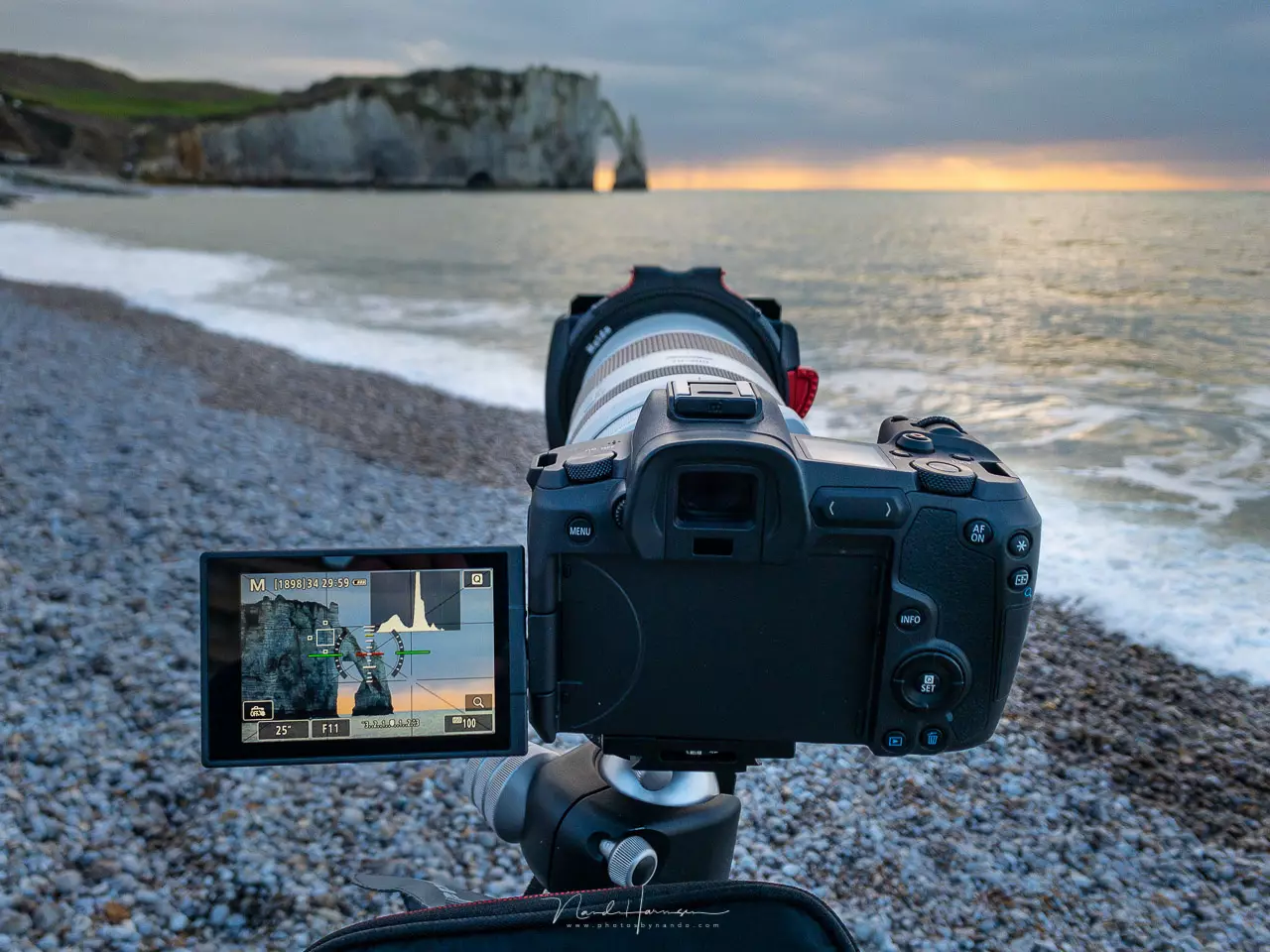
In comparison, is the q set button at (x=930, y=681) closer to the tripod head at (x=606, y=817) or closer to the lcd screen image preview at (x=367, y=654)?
the tripod head at (x=606, y=817)

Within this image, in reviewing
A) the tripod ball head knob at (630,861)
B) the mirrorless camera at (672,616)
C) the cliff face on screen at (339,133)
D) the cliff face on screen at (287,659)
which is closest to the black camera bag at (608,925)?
the tripod ball head knob at (630,861)

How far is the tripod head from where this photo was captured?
134cm

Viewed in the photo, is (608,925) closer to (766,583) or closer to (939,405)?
(766,583)

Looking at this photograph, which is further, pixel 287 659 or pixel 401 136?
pixel 401 136

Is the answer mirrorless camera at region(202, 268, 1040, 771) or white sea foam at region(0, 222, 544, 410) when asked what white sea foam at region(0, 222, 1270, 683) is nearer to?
white sea foam at region(0, 222, 544, 410)

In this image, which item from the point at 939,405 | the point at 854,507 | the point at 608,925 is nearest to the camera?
the point at 854,507

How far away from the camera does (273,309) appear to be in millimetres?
14570

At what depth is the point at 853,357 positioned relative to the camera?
40.3ft

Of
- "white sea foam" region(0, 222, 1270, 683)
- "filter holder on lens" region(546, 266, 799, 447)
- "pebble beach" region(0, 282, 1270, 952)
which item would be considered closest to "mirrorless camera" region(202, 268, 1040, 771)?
"filter holder on lens" region(546, 266, 799, 447)

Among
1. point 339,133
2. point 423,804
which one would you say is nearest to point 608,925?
point 423,804

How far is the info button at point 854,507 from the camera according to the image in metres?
1.09

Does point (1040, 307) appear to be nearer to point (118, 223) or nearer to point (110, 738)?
point (110, 738)

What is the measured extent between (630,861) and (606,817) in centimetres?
9

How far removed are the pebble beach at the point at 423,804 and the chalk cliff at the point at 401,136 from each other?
7592 cm
